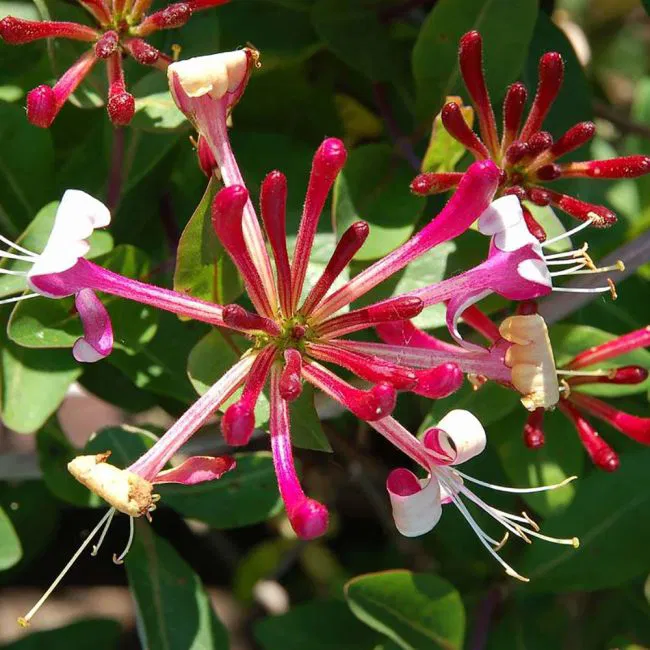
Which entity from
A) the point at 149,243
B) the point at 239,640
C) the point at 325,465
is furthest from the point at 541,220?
the point at 239,640

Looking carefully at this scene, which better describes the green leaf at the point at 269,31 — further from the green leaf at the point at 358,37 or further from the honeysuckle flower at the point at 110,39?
the honeysuckle flower at the point at 110,39

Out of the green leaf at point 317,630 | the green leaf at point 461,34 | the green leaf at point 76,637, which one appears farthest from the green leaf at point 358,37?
the green leaf at point 76,637

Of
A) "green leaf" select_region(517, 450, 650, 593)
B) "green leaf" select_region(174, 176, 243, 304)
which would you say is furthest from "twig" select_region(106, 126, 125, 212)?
"green leaf" select_region(517, 450, 650, 593)

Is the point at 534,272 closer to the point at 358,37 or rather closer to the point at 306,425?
the point at 306,425

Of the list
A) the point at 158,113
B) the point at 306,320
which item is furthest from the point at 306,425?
the point at 158,113

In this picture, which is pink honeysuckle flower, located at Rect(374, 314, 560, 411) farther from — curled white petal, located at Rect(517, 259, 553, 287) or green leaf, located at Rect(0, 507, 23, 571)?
green leaf, located at Rect(0, 507, 23, 571)

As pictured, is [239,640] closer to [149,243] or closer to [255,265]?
[149,243]
